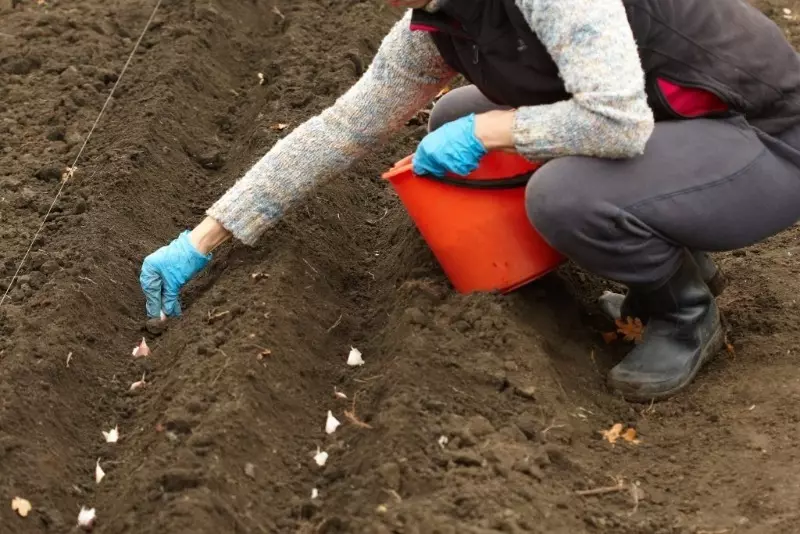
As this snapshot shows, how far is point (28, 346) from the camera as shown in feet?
10.2

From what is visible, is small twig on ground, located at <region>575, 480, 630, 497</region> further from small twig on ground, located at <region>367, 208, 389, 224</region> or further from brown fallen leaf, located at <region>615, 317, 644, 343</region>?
small twig on ground, located at <region>367, 208, 389, 224</region>

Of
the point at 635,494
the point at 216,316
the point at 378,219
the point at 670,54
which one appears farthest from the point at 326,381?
the point at 670,54

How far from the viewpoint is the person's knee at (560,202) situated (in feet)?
8.79

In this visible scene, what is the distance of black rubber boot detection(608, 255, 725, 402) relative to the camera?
296 centimetres

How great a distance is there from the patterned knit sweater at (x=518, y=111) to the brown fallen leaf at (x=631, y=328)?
0.67m

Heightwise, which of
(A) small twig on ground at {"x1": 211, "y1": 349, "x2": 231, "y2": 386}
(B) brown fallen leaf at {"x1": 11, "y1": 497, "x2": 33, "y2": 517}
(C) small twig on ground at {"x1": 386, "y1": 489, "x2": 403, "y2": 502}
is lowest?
(C) small twig on ground at {"x1": 386, "y1": 489, "x2": 403, "y2": 502}

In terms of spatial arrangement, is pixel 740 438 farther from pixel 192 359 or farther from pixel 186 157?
pixel 186 157

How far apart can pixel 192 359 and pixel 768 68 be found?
178 cm

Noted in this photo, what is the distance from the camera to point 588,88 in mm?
2529

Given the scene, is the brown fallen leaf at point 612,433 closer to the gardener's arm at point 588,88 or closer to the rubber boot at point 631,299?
the rubber boot at point 631,299

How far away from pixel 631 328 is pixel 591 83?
0.92 meters

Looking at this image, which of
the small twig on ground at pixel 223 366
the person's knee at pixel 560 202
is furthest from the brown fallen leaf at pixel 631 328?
the small twig on ground at pixel 223 366

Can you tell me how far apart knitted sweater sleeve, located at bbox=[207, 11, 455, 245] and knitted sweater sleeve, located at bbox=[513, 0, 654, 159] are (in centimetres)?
61

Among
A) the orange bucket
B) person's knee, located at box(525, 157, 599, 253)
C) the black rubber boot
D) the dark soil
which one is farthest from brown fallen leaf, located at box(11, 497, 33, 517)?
the black rubber boot
